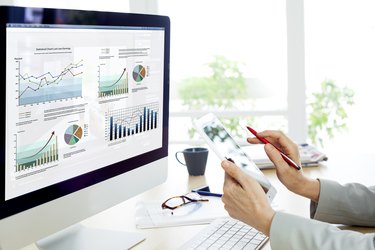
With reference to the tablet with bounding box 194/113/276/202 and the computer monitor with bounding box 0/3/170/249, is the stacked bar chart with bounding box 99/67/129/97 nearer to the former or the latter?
the computer monitor with bounding box 0/3/170/249

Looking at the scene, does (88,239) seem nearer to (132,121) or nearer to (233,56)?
(132,121)

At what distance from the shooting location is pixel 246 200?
3.68 feet

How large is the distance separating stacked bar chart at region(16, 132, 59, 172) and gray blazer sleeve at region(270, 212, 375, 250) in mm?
449

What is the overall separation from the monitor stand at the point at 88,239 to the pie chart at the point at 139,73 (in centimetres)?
36

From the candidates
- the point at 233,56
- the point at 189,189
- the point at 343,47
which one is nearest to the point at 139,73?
the point at 189,189

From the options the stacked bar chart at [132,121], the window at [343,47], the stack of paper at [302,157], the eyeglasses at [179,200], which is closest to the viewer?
the stacked bar chart at [132,121]

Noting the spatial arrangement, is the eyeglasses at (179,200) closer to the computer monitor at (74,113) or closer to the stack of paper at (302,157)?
the computer monitor at (74,113)

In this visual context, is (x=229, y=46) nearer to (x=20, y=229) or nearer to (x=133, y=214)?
(x=133, y=214)

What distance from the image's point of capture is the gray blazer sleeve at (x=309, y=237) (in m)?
1.05

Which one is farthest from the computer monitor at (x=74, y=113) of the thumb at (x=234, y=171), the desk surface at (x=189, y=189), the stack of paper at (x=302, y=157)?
the stack of paper at (x=302, y=157)

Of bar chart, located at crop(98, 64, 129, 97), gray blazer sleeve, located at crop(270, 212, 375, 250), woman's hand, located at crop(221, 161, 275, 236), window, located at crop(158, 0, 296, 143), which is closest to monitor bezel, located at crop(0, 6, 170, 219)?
bar chart, located at crop(98, 64, 129, 97)

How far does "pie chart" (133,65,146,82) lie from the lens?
51.8 inches

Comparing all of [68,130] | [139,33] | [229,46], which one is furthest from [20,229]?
[229,46]

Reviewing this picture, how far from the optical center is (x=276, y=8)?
358 cm
